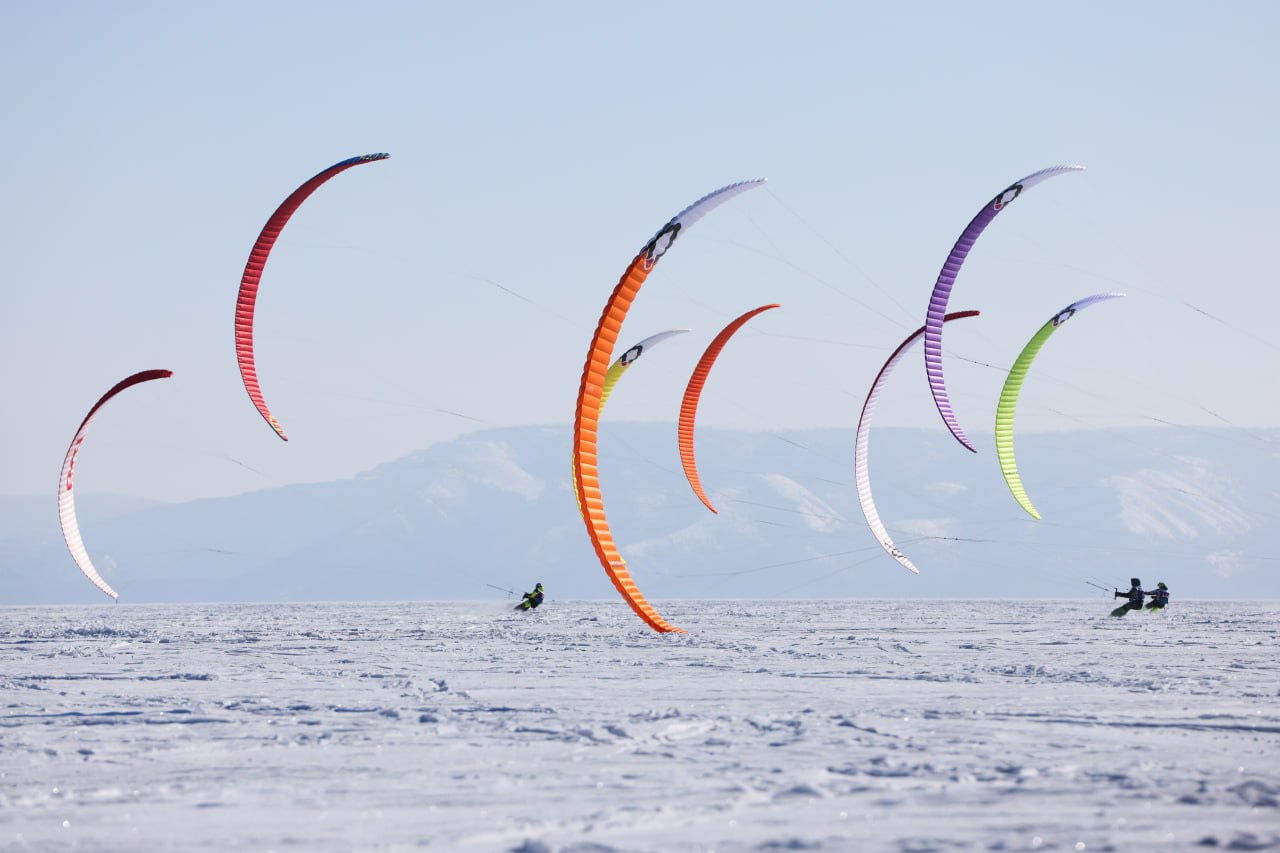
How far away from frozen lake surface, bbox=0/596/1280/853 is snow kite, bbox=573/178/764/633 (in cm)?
233

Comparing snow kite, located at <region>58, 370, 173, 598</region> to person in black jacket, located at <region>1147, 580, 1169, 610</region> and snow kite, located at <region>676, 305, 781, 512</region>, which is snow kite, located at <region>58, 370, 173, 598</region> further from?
person in black jacket, located at <region>1147, 580, 1169, 610</region>

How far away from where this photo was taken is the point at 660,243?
21906 millimetres

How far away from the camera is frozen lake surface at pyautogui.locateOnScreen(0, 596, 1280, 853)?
8.12m

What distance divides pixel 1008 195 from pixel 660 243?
9.47 meters

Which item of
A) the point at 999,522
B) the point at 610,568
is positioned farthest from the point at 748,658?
the point at 999,522

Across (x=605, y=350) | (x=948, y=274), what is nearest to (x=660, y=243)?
(x=605, y=350)

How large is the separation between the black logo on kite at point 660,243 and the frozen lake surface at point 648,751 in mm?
6395

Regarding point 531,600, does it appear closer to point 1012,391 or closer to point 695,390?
point 695,390

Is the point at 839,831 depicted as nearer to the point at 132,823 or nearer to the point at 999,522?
the point at 132,823

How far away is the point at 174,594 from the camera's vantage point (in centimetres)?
19900

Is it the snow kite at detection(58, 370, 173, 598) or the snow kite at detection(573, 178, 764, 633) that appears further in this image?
the snow kite at detection(58, 370, 173, 598)

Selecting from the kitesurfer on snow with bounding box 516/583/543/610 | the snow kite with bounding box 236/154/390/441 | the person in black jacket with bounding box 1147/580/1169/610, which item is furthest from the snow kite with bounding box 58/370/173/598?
the person in black jacket with bounding box 1147/580/1169/610

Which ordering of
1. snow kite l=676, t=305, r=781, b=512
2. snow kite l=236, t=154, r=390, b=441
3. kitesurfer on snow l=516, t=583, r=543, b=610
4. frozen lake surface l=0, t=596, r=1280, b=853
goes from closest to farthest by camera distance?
1. frozen lake surface l=0, t=596, r=1280, b=853
2. snow kite l=236, t=154, r=390, b=441
3. snow kite l=676, t=305, r=781, b=512
4. kitesurfer on snow l=516, t=583, r=543, b=610

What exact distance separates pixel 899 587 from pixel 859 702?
6670 inches
